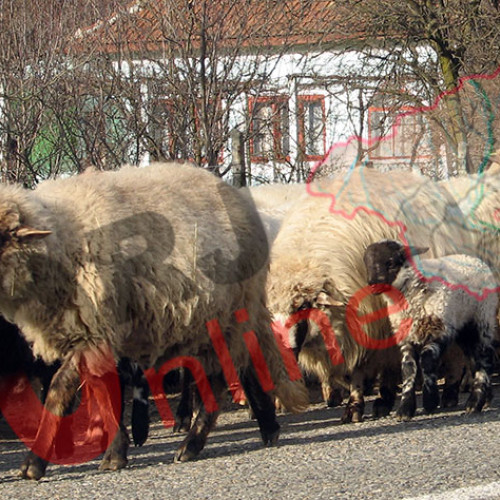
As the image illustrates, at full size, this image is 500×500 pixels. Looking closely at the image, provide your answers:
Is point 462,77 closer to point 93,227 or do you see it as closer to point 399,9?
point 399,9

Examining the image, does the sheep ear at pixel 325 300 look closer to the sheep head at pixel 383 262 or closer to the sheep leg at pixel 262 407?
the sheep head at pixel 383 262

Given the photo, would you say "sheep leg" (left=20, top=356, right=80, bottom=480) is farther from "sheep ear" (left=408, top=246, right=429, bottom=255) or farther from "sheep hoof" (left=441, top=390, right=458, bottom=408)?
"sheep hoof" (left=441, top=390, right=458, bottom=408)

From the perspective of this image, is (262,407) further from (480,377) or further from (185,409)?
(480,377)

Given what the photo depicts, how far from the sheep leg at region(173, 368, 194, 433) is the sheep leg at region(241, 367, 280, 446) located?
950 millimetres

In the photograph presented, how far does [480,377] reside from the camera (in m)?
8.40

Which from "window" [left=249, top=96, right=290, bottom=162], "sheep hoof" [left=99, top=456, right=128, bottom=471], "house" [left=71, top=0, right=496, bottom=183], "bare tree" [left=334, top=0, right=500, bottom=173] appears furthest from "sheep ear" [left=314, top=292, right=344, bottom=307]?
"bare tree" [left=334, top=0, right=500, bottom=173]

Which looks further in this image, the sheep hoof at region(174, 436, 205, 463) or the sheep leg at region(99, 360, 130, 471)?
the sheep hoof at region(174, 436, 205, 463)

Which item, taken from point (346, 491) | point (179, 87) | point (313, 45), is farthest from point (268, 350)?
point (313, 45)

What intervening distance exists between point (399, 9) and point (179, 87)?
3568 millimetres

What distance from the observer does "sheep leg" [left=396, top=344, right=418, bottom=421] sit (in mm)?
7934

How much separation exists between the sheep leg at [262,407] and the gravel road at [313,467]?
7 centimetres

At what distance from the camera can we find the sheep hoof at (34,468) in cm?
616

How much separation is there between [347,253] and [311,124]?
6016 millimetres

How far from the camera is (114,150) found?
468 inches
